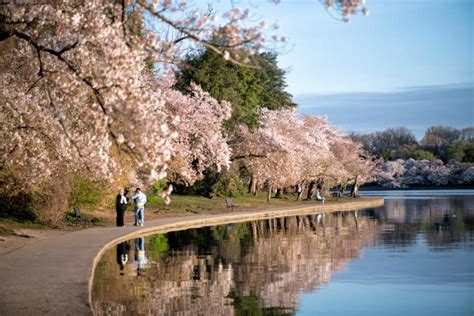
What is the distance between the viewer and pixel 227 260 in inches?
777

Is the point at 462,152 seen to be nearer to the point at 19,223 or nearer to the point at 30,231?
the point at 19,223

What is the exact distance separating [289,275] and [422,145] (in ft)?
437

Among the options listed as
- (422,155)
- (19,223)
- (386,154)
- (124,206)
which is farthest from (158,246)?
(386,154)

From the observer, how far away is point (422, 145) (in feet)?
477

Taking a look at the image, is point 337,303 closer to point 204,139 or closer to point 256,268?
point 256,268

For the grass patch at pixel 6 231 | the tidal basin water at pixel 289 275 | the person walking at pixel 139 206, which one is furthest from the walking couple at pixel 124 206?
the grass patch at pixel 6 231

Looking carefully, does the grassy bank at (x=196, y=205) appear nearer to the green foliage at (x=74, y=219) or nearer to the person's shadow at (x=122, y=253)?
the green foliage at (x=74, y=219)

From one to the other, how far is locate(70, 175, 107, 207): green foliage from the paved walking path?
2.70 metres

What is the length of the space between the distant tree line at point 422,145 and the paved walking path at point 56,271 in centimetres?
10251

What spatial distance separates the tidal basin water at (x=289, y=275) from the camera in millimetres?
12719

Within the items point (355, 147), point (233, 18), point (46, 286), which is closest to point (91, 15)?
point (233, 18)

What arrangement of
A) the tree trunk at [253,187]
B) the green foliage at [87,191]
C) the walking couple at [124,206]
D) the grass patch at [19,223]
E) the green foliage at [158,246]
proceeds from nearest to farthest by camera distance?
the green foliage at [158,246] → the grass patch at [19,223] → the walking couple at [124,206] → the green foliage at [87,191] → the tree trunk at [253,187]

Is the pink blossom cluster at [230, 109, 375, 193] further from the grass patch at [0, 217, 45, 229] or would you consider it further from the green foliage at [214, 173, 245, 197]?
the grass patch at [0, 217, 45, 229]

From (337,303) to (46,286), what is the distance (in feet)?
16.9
